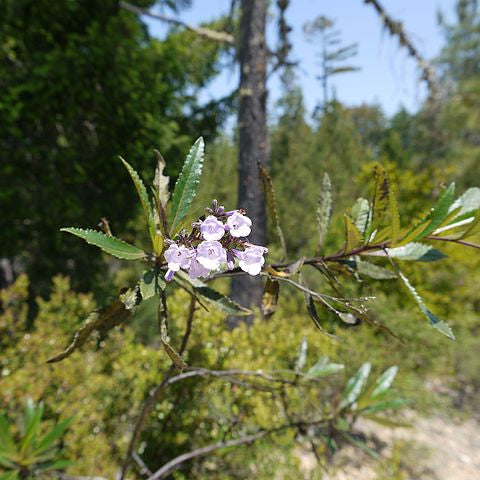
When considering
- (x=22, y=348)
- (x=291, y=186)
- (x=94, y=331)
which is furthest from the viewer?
(x=291, y=186)

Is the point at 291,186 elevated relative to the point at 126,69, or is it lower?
elevated

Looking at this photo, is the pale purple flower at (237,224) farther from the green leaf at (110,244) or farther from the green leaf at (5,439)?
the green leaf at (5,439)

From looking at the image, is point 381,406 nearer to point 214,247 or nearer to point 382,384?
point 382,384

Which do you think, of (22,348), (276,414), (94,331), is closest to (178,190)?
(94,331)

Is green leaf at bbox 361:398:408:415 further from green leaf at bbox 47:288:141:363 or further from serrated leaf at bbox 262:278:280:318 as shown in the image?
green leaf at bbox 47:288:141:363

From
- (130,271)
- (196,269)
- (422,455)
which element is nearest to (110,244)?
(196,269)

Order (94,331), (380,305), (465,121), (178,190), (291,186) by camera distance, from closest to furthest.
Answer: (178,190) → (94,331) → (380,305) → (291,186) → (465,121)

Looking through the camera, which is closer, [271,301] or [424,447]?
[271,301]

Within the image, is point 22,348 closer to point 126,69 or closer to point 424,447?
point 126,69
